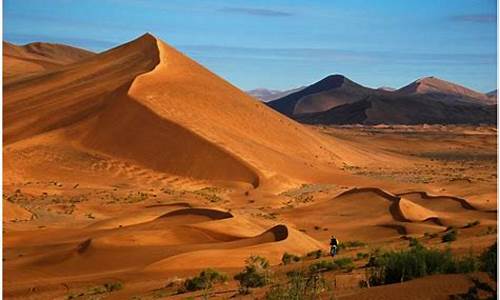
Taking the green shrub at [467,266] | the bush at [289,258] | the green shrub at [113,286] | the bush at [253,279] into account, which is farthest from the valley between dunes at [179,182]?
the bush at [253,279]

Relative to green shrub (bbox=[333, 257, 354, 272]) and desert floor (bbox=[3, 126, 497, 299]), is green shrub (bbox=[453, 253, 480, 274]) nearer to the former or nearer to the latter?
desert floor (bbox=[3, 126, 497, 299])

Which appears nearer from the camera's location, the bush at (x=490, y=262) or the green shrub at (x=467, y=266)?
the bush at (x=490, y=262)

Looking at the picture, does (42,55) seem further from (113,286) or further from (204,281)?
(204,281)

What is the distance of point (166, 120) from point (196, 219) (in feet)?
69.6

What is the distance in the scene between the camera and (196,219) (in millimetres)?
21781

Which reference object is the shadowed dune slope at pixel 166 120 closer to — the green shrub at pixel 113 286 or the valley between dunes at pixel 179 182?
the valley between dunes at pixel 179 182

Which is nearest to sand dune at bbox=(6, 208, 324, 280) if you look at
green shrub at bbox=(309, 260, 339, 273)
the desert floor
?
the desert floor

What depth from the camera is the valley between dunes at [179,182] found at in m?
16.0

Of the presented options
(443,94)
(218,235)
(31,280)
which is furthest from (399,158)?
(443,94)

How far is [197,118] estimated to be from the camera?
44.8 metres

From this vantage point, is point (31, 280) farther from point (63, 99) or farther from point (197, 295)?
point (63, 99)

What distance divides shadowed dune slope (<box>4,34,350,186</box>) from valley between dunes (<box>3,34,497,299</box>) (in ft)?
0.37

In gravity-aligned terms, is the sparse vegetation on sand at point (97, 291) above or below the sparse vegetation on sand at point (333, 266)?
below

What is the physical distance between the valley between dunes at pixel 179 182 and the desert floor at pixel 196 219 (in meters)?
0.07
